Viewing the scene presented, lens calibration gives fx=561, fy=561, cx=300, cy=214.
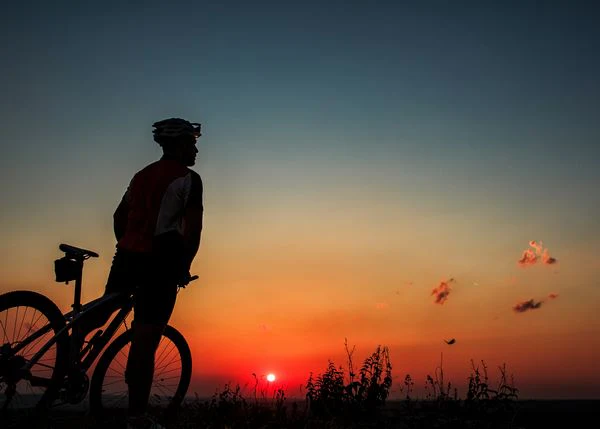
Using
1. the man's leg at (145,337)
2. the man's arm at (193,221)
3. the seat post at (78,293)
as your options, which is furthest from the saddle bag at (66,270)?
the man's arm at (193,221)

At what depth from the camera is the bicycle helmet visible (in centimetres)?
551

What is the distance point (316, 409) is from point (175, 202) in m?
3.86

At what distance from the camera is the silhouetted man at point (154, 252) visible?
16.7ft

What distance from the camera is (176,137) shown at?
18.1 ft

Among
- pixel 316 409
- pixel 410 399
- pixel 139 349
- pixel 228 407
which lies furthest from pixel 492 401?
pixel 139 349

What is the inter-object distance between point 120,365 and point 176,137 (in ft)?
8.11

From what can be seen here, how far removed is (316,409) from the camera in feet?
24.7

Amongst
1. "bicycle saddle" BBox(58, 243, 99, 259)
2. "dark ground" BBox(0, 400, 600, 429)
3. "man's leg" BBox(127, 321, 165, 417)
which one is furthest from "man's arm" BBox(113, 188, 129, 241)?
"dark ground" BBox(0, 400, 600, 429)

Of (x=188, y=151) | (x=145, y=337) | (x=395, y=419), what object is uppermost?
(x=188, y=151)

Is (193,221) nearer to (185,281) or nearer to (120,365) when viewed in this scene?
(185,281)

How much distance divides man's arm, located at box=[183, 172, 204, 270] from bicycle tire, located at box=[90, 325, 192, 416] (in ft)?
4.74

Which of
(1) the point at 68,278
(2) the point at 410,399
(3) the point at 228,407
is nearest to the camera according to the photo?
(1) the point at 68,278

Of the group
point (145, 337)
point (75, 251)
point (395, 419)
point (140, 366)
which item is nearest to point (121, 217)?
point (75, 251)

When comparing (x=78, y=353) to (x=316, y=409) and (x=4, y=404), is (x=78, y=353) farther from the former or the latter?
(x=316, y=409)
